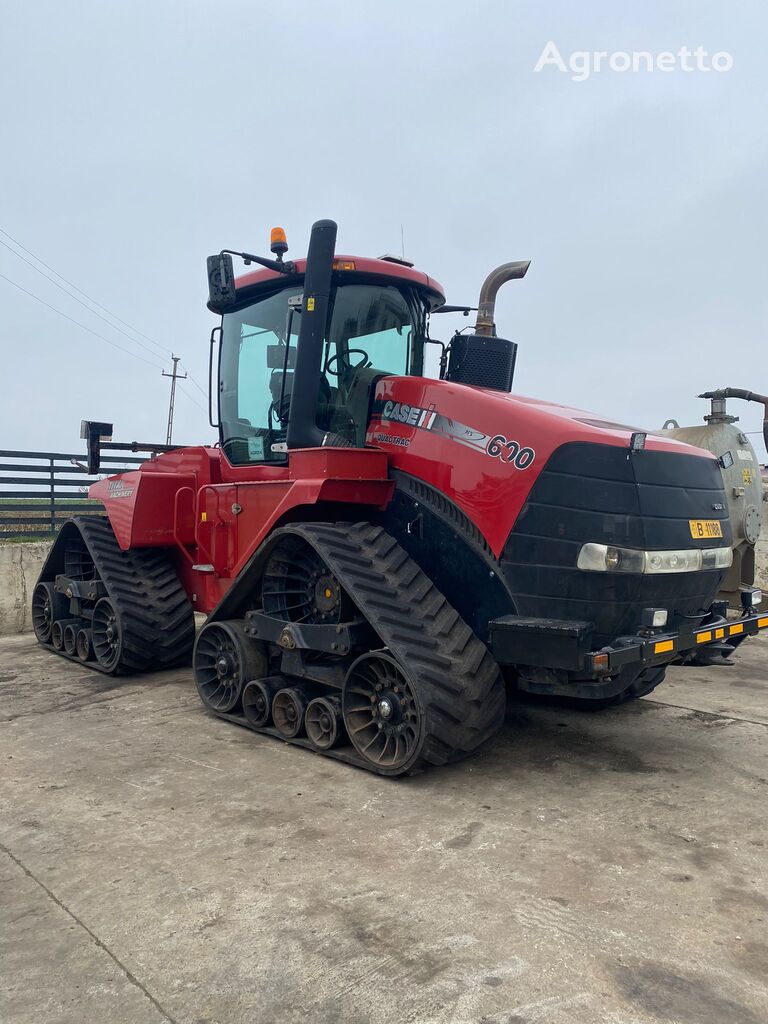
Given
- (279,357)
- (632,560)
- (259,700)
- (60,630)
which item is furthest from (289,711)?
(60,630)

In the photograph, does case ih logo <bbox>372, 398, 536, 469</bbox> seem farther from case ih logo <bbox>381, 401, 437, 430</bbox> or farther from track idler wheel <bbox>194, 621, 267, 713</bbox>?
track idler wheel <bbox>194, 621, 267, 713</bbox>

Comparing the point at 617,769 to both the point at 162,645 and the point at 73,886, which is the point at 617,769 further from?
the point at 162,645

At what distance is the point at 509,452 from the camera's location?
4.25m

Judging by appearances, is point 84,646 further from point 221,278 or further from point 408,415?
point 408,415

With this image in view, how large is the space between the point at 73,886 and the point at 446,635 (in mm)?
2091

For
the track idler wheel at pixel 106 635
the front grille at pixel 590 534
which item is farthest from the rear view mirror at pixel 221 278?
the track idler wheel at pixel 106 635

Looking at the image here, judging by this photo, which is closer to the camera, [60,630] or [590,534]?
[590,534]

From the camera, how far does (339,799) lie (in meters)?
4.05

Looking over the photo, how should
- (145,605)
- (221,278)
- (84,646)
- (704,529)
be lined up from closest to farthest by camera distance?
(704,529)
(221,278)
(145,605)
(84,646)

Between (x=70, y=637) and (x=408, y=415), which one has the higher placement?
(x=408, y=415)

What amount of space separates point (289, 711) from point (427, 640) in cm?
121

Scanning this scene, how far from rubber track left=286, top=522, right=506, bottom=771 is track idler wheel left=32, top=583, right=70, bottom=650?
4.32 metres

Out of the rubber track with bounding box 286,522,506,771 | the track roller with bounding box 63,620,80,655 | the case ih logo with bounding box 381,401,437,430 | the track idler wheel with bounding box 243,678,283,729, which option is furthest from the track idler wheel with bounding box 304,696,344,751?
the track roller with bounding box 63,620,80,655

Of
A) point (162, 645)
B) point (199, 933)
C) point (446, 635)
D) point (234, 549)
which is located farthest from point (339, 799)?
point (162, 645)
